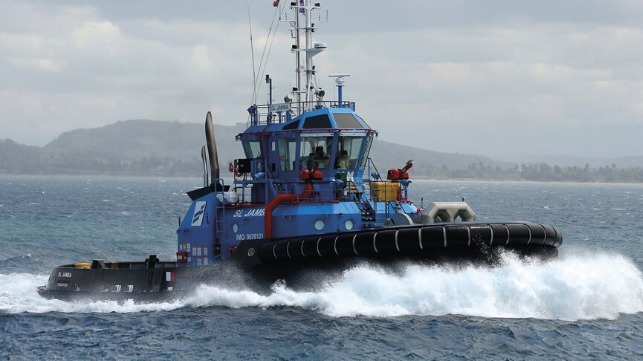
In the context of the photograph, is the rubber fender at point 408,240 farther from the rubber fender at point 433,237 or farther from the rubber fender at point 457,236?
the rubber fender at point 457,236

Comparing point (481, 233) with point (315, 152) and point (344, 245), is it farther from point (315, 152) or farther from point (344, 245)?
point (315, 152)

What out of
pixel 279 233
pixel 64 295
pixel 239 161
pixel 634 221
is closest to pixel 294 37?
pixel 239 161

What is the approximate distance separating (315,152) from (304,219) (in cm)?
201

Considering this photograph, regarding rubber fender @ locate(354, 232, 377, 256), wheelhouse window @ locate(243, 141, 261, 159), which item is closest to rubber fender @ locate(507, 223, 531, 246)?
rubber fender @ locate(354, 232, 377, 256)

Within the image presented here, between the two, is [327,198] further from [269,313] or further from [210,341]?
[210,341]

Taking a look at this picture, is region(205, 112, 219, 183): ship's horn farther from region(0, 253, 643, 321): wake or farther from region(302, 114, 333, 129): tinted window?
region(0, 253, 643, 321): wake

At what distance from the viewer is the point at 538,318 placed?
23.1 metres

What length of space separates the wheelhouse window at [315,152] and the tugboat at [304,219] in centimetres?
2

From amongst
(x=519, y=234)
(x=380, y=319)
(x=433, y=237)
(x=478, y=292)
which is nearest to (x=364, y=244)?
(x=433, y=237)

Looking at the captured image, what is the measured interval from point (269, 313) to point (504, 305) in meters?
5.28

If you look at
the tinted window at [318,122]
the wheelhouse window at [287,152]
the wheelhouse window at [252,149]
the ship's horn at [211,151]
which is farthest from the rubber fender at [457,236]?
the ship's horn at [211,151]

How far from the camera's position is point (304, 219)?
24.2 m

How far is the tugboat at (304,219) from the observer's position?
22.7m

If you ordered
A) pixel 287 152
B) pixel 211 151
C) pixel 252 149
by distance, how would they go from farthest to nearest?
pixel 211 151 → pixel 252 149 → pixel 287 152
